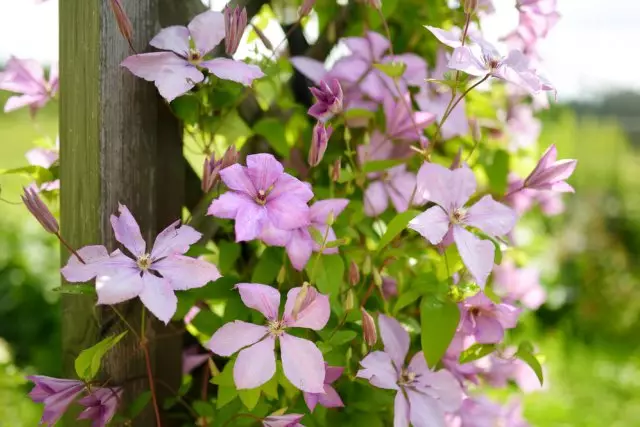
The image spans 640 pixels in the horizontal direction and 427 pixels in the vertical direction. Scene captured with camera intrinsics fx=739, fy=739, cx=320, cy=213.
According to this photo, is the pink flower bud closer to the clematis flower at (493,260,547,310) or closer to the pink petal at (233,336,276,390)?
the pink petal at (233,336,276,390)

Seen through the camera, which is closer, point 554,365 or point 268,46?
point 268,46

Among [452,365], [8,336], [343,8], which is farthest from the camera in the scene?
[8,336]

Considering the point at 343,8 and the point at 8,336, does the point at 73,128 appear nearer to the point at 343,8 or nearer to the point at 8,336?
the point at 343,8

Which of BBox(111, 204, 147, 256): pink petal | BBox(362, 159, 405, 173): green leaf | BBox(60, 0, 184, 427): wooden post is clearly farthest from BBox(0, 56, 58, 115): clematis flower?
BBox(362, 159, 405, 173): green leaf

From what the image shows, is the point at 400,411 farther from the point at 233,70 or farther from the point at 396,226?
the point at 233,70

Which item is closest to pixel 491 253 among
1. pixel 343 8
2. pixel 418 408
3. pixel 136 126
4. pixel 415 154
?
pixel 418 408

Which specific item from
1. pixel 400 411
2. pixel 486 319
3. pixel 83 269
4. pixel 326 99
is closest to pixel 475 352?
pixel 486 319

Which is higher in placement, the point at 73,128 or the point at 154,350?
the point at 73,128
